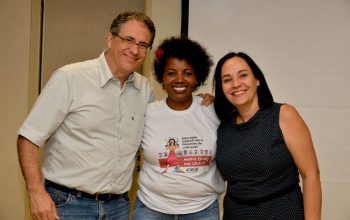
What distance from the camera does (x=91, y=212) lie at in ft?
5.17

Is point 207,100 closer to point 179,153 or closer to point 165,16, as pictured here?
point 179,153

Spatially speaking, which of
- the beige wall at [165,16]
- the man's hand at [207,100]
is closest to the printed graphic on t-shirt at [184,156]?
the man's hand at [207,100]

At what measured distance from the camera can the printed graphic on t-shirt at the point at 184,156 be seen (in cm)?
165

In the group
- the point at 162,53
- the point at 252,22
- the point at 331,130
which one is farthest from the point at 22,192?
the point at 331,130

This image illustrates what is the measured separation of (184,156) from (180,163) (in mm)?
39

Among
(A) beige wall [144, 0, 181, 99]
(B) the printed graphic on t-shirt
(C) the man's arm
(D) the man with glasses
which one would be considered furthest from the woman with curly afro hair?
(A) beige wall [144, 0, 181, 99]

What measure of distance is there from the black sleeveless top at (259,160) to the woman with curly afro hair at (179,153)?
5.7 inches

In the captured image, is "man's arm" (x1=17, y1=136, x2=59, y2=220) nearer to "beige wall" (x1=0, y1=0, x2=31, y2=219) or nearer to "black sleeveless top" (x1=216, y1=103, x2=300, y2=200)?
"black sleeveless top" (x1=216, y1=103, x2=300, y2=200)

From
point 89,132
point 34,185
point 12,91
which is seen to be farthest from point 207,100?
→ point 12,91

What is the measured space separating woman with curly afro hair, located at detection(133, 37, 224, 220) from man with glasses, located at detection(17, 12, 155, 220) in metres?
0.13

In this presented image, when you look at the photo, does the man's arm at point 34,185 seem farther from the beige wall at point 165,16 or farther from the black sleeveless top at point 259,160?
the beige wall at point 165,16

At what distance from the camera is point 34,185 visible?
1408mm

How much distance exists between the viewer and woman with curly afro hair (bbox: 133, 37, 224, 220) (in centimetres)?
165

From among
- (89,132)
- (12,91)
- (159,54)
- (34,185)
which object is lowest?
(34,185)
